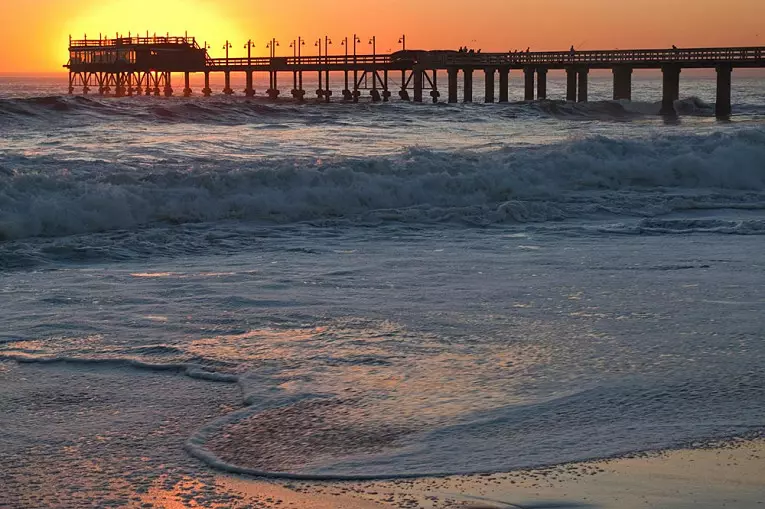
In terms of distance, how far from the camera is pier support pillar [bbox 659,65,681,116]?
174ft

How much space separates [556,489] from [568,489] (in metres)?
0.05

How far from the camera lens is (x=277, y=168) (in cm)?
1794

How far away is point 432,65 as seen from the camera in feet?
211

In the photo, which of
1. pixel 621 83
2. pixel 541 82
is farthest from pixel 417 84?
pixel 621 83

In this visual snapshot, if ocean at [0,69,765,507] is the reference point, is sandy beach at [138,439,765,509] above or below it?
below

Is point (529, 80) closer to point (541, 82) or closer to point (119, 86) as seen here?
point (541, 82)

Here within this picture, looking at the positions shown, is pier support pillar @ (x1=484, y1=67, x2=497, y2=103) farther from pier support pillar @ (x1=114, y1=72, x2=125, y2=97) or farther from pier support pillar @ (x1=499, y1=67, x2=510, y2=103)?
pier support pillar @ (x1=114, y1=72, x2=125, y2=97)

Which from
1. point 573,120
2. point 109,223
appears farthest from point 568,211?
point 573,120

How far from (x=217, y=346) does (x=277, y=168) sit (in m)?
10.6

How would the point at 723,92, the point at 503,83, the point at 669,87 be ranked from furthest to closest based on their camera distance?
1. the point at 503,83
2. the point at 669,87
3. the point at 723,92

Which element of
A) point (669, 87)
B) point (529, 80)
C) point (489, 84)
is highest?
point (529, 80)

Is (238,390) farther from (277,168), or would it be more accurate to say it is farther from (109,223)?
(277,168)

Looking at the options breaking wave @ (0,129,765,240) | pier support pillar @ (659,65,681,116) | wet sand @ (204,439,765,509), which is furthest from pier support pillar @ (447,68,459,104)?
wet sand @ (204,439,765,509)

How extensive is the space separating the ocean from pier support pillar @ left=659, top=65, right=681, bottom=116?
115 feet
